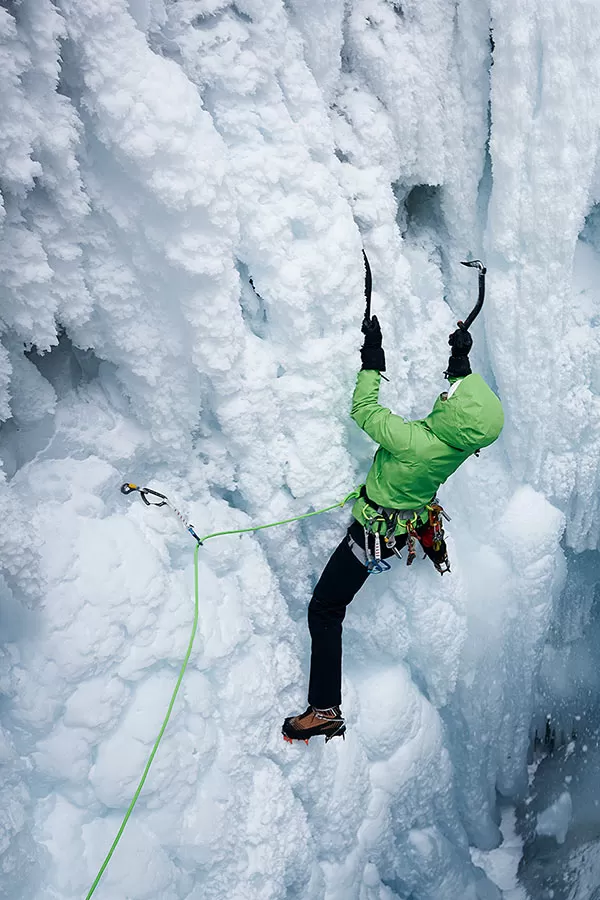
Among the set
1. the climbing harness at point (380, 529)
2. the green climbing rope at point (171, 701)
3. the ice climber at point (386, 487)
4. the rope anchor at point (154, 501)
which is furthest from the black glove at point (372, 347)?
the rope anchor at point (154, 501)

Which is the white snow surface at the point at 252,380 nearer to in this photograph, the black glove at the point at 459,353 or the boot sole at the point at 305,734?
the boot sole at the point at 305,734

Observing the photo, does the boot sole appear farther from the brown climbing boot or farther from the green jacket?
the green jacket

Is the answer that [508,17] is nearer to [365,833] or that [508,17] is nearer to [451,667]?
[451,667]

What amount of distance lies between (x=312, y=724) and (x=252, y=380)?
1424 mm

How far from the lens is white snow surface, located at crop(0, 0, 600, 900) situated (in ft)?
6.61

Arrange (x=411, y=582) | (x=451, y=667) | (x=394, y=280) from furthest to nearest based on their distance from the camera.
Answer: (x=451, y=667) < (x=411, y=582) < (x=394, y=280)

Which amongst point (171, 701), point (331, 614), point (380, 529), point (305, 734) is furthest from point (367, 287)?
point (305, 734)

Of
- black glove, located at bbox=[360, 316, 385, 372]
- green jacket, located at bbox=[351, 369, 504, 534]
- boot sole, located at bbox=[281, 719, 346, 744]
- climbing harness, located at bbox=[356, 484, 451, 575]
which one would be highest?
black glove, located at bbox=[360, 316, 385, 372]

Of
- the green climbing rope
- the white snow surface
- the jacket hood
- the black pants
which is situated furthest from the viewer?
the black pants

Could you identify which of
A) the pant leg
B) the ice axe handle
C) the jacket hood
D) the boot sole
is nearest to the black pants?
the pant leg

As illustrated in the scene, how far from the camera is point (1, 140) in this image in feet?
5.74

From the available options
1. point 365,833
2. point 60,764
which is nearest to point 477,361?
point 365,833

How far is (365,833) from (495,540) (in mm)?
1624

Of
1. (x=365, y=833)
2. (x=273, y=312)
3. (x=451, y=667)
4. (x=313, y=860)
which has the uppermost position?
(x=273, y=312)
